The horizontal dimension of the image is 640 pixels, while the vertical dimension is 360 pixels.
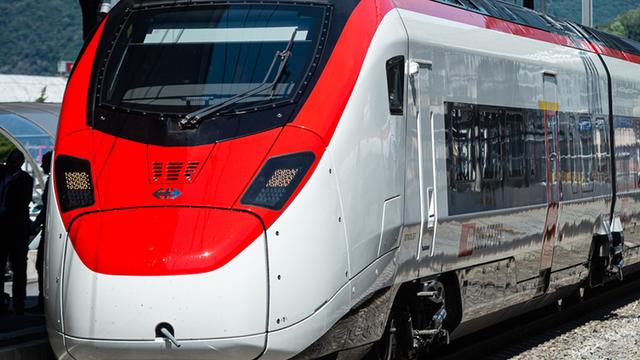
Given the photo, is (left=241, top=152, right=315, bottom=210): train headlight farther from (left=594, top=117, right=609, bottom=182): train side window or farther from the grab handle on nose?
(left=594, top=117, right=609, bottom=182): train side window

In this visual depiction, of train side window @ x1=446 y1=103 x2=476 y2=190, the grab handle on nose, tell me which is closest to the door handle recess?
train side window @ x1=446 y1=103 x2=476 y2=190

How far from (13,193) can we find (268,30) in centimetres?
457

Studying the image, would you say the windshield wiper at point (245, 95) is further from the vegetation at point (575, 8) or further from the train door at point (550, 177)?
the vegetation at point (575, 8)

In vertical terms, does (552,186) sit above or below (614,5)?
below

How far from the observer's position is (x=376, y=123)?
25.7 feet

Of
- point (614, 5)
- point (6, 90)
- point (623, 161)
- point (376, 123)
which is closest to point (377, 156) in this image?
point (376, 123)

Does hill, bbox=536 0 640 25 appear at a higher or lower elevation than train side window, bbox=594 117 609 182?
higher

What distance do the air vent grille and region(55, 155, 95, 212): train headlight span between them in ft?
1.45

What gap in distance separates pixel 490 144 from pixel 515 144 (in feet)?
2.08

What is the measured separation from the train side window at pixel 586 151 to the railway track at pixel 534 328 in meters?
1.56

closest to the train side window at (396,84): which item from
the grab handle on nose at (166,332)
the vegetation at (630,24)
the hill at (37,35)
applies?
the grab handle on nose at (166,332)

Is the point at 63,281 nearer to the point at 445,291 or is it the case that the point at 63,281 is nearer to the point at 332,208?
the point at 332,208

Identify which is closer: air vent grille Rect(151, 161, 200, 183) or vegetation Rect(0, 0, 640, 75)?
air vent grille Rect(151, 161, 200, 183)

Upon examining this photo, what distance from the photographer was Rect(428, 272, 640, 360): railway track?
11195 mm
